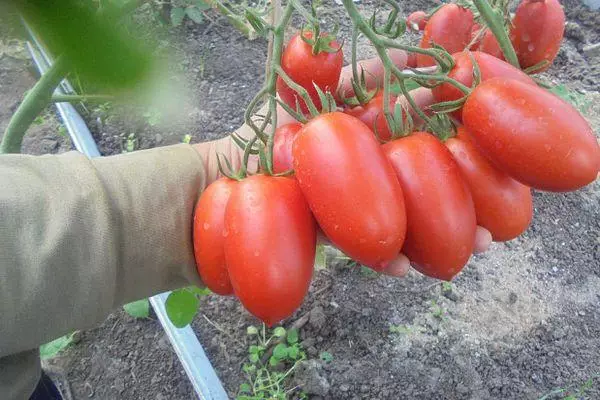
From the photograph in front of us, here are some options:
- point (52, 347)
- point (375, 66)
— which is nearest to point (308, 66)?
point (375, 66)

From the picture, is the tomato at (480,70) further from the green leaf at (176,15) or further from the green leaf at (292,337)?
the green leaf at (176,15)

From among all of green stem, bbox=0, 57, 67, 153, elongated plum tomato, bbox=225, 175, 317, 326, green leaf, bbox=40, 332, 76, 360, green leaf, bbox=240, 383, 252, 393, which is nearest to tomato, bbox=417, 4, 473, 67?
elongated plum tomato, bbox=225, 175, 317, 326

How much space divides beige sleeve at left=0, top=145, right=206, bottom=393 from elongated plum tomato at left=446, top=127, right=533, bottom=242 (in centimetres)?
46

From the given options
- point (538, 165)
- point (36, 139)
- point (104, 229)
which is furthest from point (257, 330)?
point (36, 139)

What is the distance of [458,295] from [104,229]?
911 mm

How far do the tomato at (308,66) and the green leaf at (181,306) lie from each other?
0.48m

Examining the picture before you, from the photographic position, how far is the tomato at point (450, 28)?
3.00 feet

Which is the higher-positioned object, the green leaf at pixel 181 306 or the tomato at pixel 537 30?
the tomato at pixel 537 30

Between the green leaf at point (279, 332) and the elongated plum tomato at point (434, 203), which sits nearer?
the elongated plum tomato at point (434, 203)

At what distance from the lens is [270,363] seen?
1.33 m

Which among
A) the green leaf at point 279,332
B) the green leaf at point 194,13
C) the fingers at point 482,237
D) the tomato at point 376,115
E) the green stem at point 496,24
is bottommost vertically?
the green leaf at point 279,332

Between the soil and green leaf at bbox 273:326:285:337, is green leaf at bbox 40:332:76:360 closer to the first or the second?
the soil

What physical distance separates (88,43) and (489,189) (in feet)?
2.06

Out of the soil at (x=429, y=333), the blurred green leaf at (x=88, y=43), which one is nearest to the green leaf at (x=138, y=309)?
the soil at (x=429, y=333)
